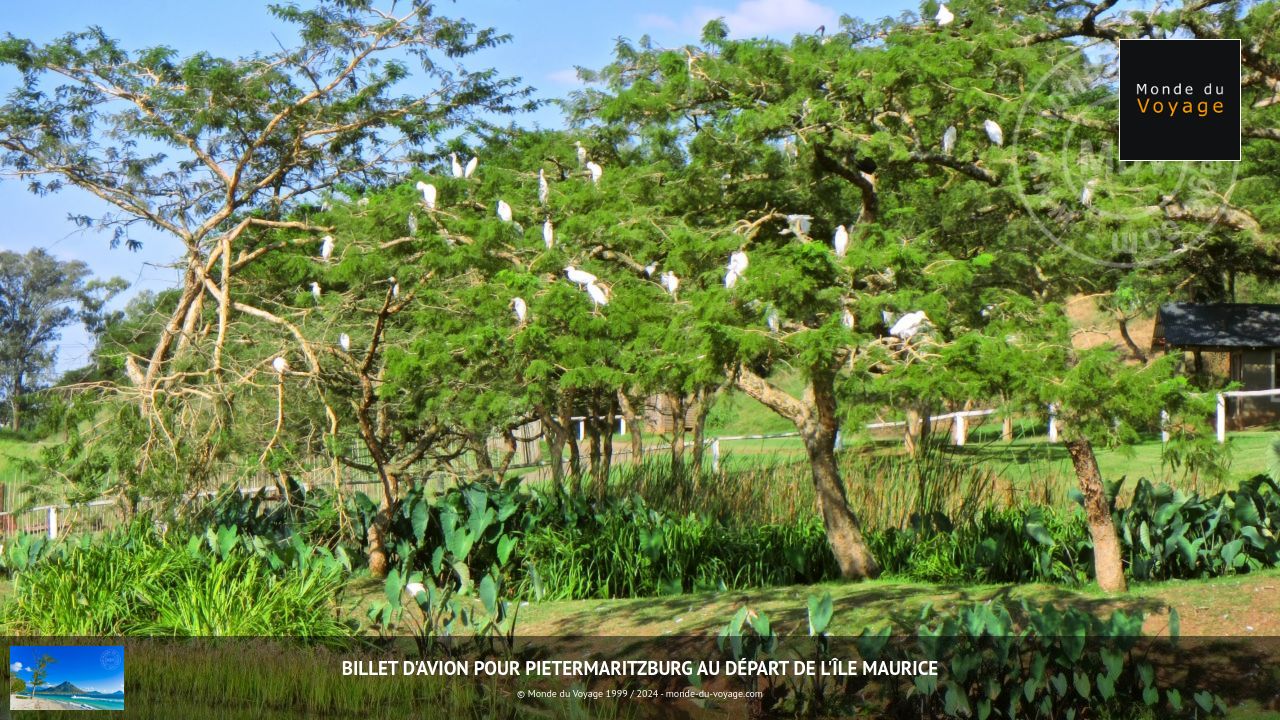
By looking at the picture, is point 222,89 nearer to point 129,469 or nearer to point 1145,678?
point 129,469

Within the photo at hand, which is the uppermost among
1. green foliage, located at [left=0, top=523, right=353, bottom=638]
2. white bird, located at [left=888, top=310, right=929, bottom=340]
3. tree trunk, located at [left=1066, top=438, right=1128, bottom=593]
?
white bird, located at [left=888, top=310, right=929, bottom=340]

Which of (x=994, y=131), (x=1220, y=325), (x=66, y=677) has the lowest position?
(x=66, y=677)

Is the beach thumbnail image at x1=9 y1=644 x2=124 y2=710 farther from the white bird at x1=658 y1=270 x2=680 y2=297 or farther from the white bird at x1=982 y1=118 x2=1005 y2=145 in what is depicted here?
the white bird at x1=982 y1=118 x2=1005 y2=145

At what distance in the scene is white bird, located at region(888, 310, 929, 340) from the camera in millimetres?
6828

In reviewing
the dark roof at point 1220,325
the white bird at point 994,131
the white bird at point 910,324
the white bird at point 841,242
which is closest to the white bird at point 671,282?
the white bird at point 841,242

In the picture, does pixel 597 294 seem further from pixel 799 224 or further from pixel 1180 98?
pixel 1180 98

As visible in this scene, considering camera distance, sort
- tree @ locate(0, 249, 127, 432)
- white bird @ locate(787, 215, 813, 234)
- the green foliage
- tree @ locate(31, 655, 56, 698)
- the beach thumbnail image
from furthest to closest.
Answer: tree @ locate(0, 249, 127, 432) → white bird @ locate(787, 215, 813, 234) → the green foliage → tree @ locate(31, 655, 56, 698) → the beach thumbnail image

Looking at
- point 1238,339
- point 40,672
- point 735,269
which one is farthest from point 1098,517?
point 1238,339

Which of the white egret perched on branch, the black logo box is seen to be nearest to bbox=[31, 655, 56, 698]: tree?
the white egret perched on branch

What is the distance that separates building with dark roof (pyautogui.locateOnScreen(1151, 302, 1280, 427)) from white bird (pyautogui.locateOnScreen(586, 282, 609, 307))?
20.4 meters

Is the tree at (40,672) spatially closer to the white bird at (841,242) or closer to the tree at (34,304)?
the white bird at (841,242)

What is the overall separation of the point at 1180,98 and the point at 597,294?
18.3 ft

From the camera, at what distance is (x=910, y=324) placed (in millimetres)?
6879

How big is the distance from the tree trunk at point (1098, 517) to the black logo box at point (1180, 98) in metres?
→ 2.97
